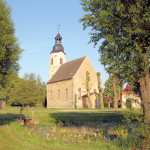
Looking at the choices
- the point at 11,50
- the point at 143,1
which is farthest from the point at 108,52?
the point at 11,50

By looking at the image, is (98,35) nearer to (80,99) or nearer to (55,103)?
(80,99)

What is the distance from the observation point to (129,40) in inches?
338

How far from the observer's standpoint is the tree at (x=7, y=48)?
13359 millimetres

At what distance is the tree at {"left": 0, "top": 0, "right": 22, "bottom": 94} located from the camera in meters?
13.4

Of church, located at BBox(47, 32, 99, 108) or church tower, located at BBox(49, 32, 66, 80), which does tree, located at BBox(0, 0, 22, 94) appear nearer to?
church, located at BBox(47, 32, 99, 108)

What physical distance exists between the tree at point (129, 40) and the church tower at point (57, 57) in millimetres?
56179

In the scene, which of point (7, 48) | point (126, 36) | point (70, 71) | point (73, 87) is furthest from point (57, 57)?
point (126, 36)

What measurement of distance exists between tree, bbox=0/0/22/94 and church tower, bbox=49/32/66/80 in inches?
1983

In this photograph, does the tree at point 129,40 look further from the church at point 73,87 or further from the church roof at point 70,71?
the church roof at point 70,71

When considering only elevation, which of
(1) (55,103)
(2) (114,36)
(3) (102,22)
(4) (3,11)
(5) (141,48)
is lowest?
(1) (55,103)

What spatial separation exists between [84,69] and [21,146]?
4448cm

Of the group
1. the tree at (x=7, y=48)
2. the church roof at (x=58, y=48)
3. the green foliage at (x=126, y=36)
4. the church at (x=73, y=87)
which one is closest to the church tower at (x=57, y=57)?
the church roof at (x=58, y=48)

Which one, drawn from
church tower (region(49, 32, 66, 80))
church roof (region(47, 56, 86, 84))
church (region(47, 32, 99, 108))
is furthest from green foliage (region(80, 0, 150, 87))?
church tower (region(49, 32, 66, 80))

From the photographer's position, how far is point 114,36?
9.45 m
